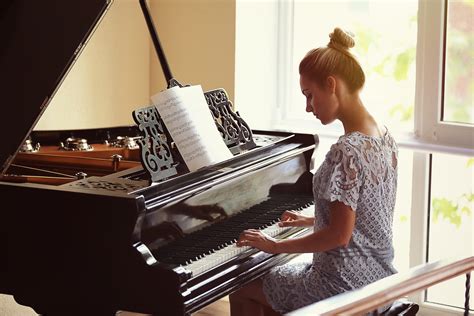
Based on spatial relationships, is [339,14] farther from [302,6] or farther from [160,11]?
[160,11]

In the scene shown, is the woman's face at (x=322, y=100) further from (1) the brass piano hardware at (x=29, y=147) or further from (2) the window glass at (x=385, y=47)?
(2) the window glass at (x=385, y=47)

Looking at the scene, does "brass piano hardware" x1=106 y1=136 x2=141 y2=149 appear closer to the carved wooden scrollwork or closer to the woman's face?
the carved wooden scrollwork

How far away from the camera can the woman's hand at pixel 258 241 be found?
327cm

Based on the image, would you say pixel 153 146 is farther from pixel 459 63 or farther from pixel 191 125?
pixel 459 63

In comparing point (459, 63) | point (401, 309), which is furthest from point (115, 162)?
point (459, 63)

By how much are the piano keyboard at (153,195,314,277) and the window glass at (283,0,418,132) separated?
149 cm

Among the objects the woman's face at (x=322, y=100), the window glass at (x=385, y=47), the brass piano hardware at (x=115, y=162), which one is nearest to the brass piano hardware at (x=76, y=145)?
the brass piano hardware at (x=115, y=162)

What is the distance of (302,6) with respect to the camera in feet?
18.6

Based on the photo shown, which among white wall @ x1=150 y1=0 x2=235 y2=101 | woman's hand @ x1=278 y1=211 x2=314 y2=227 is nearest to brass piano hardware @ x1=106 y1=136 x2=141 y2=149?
woman's hand @ x1=278 y1=211 x2=314 y2=227

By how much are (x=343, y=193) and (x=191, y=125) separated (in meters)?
0.67

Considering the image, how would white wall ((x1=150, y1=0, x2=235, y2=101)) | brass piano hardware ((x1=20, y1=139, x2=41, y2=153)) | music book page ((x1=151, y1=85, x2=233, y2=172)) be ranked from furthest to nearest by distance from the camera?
white wall ((x1=150, y1=0, x2=235, y2=101)) → brass piano hardware ((x1=20, y1=139, x2=41, y2=153)) → music book page ((x1=151, y1=85, x2=233, y2=172))

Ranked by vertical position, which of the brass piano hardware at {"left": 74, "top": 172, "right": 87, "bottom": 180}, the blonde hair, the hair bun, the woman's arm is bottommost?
the woman's arm

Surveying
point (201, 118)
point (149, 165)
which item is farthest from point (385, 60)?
point (149, 165)

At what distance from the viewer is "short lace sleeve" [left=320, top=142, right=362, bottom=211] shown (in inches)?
123
